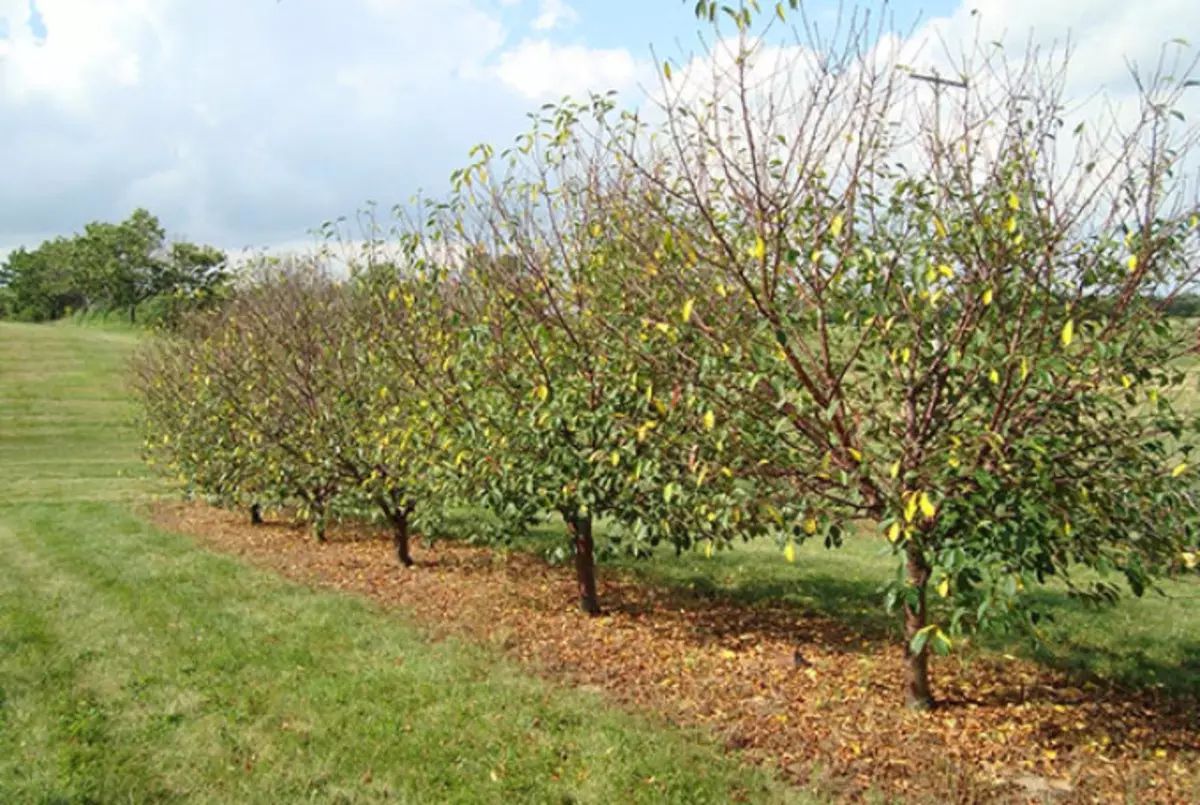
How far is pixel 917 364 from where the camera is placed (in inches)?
174

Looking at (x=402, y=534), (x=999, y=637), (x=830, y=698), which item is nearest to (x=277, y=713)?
(x=830, y=698)

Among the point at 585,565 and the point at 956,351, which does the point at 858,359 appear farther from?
the point at 585,565

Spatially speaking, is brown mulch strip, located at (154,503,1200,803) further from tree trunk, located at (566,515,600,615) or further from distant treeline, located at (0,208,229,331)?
distant treeline, located at (0,208,229,331)

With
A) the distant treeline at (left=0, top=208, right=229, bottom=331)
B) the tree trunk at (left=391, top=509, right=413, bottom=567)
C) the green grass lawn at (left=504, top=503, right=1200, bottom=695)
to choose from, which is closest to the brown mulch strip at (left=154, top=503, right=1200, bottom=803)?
the green grass lawn at (left=504, top=503, right=1200, bottom=695)

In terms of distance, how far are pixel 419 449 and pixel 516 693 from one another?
2432 mm

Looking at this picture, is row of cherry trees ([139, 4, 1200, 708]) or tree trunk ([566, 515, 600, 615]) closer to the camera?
row of cherry trees ([139, 4, 1200, 708])

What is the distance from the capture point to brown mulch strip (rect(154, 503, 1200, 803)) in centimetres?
416

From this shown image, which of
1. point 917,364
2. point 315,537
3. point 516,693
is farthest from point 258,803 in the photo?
point 315,537

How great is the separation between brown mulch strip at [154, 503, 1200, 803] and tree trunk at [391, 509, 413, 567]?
30.8 inches

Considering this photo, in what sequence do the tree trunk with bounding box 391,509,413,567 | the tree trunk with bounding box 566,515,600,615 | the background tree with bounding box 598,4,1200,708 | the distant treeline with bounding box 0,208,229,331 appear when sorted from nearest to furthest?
the background tree with bounding box 598,4,1200,708 → the tree trunk with bounding box 566,515,600,615 → the tree trunk with bounding box 391,509,413,567 → the distant treeline with bounding box 0,208,229,331

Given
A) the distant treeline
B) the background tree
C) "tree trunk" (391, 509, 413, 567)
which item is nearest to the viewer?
the background tree

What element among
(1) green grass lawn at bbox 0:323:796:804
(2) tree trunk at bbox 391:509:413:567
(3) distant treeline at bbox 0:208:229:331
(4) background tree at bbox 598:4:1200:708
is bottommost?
(1) green grass lawn at bbox 0:323:796:804

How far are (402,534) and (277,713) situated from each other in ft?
14.0

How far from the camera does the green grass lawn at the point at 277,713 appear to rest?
407 centimetres
